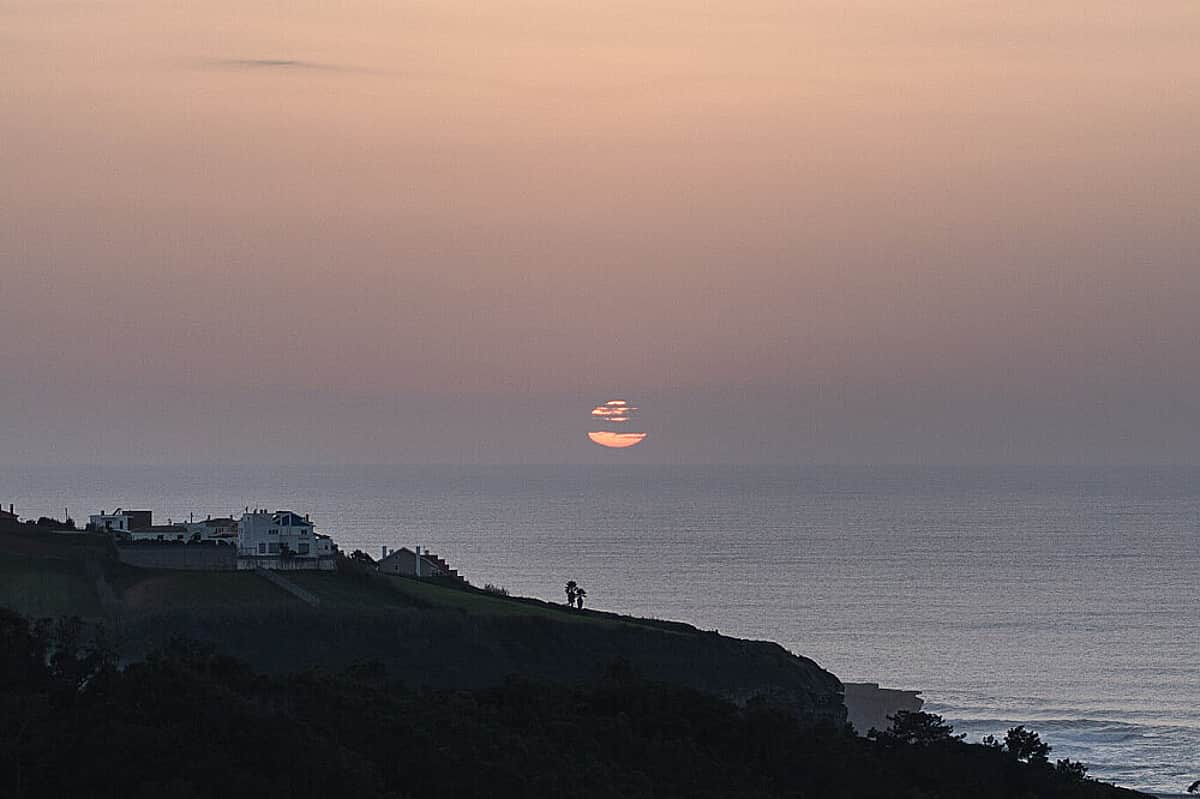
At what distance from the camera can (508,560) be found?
174m

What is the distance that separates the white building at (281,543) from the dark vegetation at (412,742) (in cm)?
2779

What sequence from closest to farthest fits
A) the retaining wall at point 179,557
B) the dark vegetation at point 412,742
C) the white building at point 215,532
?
the dark vegetation at point 412,742
the retaining wall at point 179,557
the white building at point 215,532

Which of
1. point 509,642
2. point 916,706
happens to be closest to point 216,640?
point 509,642

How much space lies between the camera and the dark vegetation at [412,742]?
3031 cm

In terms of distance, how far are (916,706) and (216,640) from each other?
3594cm

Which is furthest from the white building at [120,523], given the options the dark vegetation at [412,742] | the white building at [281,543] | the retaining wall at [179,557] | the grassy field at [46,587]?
the dark vegetation at [412,742]

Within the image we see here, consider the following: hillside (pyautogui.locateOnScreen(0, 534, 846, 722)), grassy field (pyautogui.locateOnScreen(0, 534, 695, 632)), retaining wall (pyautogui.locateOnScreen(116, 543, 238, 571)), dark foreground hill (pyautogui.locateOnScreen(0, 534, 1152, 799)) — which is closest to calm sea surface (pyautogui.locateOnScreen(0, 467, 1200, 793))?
hillside (pyautogui.locateOnScreen(0, 534, 846, 722))

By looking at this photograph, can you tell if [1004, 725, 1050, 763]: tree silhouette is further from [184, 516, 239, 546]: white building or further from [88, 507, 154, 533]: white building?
[88, 507, 154, 533]: white building

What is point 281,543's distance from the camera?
76.4m

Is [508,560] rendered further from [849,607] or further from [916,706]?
[916,706]

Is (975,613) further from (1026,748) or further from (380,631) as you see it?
(1026,748)

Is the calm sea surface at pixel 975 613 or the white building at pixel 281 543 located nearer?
the white building at pixel 281 543

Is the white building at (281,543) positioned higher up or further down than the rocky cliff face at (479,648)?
higher up

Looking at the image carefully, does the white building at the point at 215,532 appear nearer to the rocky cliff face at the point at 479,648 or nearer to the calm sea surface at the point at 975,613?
the rocky cliff face at the point at 479,648
